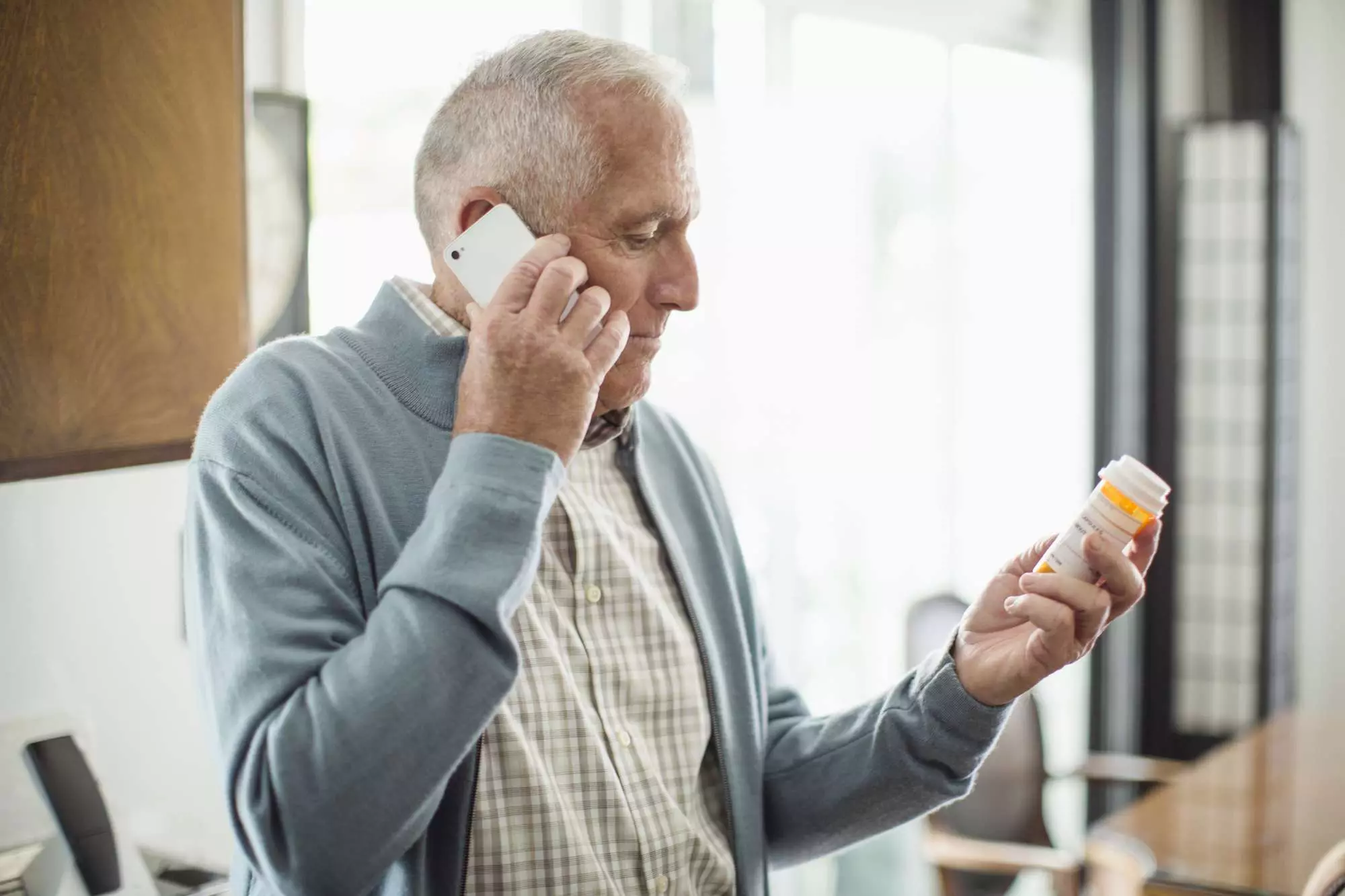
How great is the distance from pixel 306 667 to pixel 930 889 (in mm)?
2638

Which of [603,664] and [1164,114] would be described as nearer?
[603,664]

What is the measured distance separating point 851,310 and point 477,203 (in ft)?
6.10

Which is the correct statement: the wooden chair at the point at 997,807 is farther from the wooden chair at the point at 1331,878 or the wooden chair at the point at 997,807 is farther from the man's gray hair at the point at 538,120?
the man's gray hair at the point at 538,120

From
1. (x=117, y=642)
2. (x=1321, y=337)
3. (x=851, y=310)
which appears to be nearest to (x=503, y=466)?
(x=117, y=642)

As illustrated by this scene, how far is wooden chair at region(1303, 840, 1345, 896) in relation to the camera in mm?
1132

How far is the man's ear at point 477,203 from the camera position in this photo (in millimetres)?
1012

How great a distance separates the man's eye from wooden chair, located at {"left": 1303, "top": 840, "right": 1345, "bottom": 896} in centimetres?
87

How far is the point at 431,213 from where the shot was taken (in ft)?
3.49

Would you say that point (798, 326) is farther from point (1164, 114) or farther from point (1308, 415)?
point (1308, 415)

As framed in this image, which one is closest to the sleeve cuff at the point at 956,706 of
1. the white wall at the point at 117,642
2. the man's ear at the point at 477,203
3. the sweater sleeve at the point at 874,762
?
the sweater sleeve at the point at 874,762

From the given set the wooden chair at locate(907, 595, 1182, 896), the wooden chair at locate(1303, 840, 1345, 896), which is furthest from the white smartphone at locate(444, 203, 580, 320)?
the wooden chair at locate(907, 595, 1182, 896)

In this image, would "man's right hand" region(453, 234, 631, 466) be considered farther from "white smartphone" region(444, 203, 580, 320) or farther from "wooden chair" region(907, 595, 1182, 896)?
"wooden chair" region(907, 595, 1182, 896)

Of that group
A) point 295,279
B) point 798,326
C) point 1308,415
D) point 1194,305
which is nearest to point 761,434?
point 798,326

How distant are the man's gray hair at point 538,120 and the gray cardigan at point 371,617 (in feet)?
0.44
